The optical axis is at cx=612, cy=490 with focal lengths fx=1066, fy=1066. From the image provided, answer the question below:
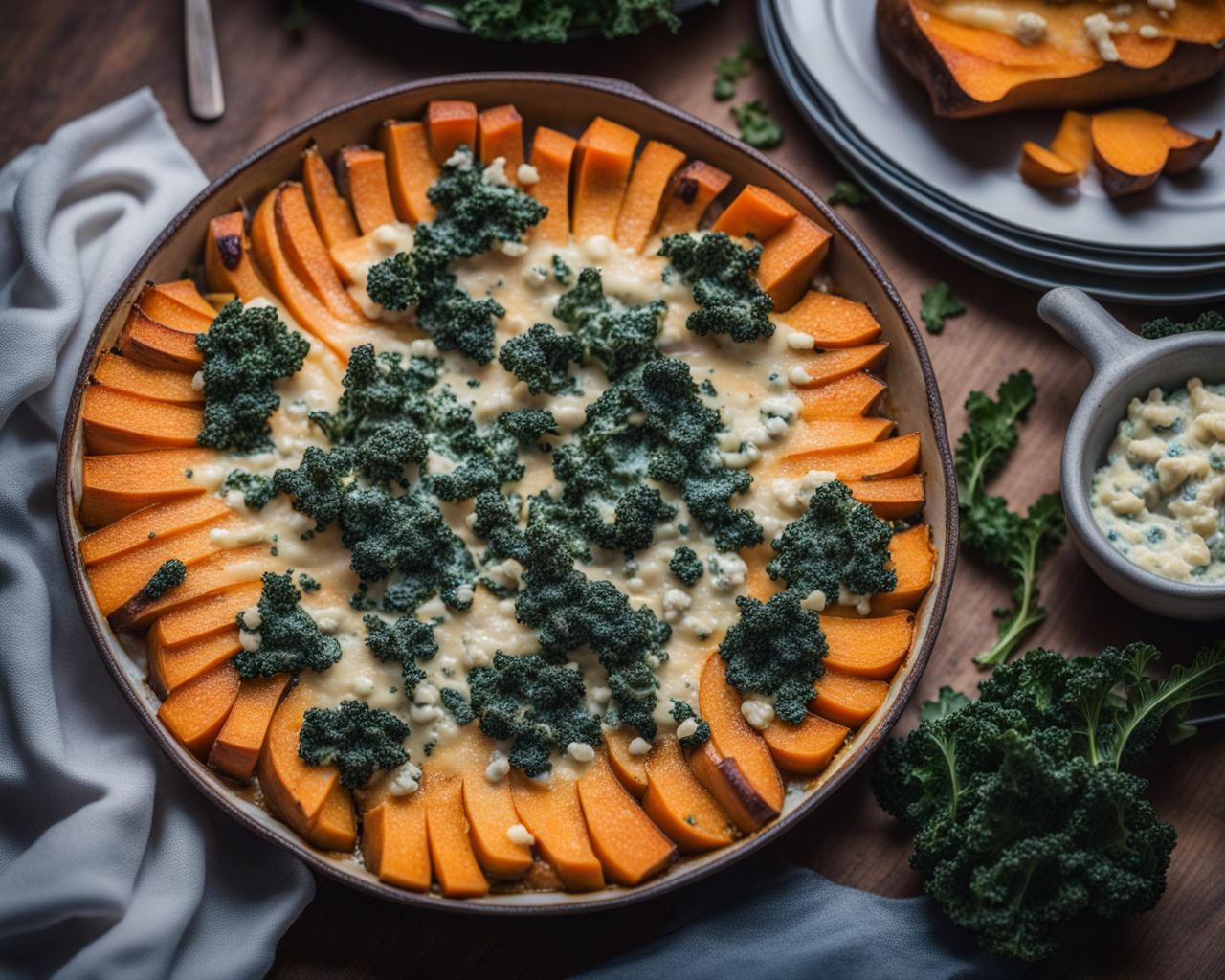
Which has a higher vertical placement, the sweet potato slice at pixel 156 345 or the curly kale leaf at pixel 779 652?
the sweet potato slice at pixel 156 345

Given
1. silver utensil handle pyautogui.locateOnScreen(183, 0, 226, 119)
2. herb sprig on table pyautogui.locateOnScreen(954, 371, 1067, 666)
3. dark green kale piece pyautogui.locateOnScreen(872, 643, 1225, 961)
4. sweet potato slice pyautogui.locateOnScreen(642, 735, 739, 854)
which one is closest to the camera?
dark green kale piece pyautogui.locateOnScreen(872, 643, 1225, 961)

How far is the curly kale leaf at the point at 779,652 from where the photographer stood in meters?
2.88

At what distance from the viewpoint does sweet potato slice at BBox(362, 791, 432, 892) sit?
2793 millimetres

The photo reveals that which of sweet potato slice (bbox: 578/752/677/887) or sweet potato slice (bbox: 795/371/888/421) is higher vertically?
sweet potato slice (bbox: 795/371/888/421)

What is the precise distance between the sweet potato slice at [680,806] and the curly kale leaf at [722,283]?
118 centimetres

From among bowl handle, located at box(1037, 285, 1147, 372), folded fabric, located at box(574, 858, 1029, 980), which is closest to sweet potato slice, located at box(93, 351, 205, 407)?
folded fabric, located at box(574, 858, 1029, 980)

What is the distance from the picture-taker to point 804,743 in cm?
291

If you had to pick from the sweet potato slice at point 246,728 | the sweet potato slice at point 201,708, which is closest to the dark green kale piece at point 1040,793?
the sweet potato slice at point 246,728

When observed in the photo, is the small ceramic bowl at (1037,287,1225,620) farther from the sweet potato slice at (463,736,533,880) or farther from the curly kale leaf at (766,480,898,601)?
the sweet potato slice at (463,736,533,880)

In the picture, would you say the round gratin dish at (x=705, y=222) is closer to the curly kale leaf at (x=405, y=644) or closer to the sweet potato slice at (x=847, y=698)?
the sweet potato slice at (x=847, y=698)

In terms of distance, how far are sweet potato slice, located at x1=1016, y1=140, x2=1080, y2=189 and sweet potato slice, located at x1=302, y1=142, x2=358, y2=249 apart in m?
2.17

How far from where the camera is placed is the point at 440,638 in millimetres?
2994

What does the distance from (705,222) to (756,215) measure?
8.1 inches

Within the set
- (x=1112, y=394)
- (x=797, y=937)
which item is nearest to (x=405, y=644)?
(x=797, y=937)
